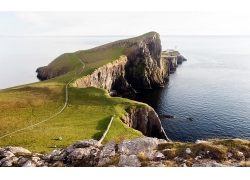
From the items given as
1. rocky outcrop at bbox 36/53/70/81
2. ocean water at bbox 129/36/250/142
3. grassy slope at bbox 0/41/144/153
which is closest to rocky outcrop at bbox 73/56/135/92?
ocean water at bbox 129/36/250/142

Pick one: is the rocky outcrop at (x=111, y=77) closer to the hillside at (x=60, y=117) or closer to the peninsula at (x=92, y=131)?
the peninsula at (x=92, y=131)

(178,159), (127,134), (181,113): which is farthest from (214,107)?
(178,159)

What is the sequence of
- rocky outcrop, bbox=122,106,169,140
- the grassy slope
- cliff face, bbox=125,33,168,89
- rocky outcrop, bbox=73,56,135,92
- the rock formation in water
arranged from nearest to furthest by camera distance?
1. the grassy slope
2. rocky outcrop, bbox=122,106,169,140
3. rocky outcrop, bbox=73,56,135,92
4. the rock formation in water
5. cliff face, bbox=125,33,168,89

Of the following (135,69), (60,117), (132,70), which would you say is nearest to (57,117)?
(60,117)

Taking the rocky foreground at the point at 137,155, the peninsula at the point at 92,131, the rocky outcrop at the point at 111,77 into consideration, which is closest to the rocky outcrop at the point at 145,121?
the peninsula at the point at 92,131

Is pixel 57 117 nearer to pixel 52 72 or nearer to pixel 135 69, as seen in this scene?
pixel 135 69

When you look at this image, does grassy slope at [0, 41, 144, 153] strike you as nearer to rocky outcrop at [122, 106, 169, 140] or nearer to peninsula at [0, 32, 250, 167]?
peninsula at [0, 32, 250, 167]
